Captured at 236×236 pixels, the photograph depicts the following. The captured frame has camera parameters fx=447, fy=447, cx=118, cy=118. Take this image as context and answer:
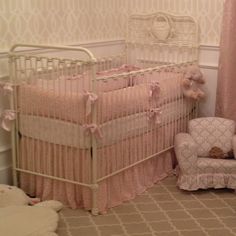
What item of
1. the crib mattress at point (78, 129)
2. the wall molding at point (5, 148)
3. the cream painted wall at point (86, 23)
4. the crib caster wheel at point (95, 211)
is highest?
the cream painted wall at point (86, 23)

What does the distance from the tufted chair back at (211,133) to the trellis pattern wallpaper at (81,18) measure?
0.75m

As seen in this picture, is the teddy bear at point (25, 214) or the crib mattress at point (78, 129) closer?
the teddy bear at point (25, 214)

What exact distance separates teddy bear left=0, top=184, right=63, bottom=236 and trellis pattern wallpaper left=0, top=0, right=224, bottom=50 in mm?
1068

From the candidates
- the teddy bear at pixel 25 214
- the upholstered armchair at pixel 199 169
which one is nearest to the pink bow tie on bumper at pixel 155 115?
the upholstered armchair at pixel 199 169

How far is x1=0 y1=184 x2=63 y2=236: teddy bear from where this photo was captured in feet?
8.44

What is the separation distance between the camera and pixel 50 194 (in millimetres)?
3195

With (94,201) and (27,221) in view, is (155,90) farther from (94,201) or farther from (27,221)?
(27,221)

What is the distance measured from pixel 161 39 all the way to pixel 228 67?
74 centimetres

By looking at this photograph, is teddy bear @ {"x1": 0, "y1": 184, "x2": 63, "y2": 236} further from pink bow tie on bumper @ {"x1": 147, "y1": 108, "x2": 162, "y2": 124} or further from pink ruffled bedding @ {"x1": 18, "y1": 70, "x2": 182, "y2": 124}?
pink bow tie on bumper @ {"x1": 147, "y1": 108, "x2": 162, "y2": 124}

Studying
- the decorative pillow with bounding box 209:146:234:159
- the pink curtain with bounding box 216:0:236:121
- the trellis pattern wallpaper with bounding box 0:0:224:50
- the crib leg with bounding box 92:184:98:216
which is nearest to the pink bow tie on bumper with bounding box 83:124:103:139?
the crib leg with bounding box 92:184:98:216

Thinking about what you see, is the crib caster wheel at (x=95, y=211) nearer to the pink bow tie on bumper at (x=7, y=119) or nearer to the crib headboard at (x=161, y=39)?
the pink bow tie on bumper at (x=7, y=119)

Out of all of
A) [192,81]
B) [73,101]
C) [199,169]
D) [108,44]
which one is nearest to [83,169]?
[73,101]

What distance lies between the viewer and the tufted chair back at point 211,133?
138 inches

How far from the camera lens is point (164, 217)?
2.97 m
